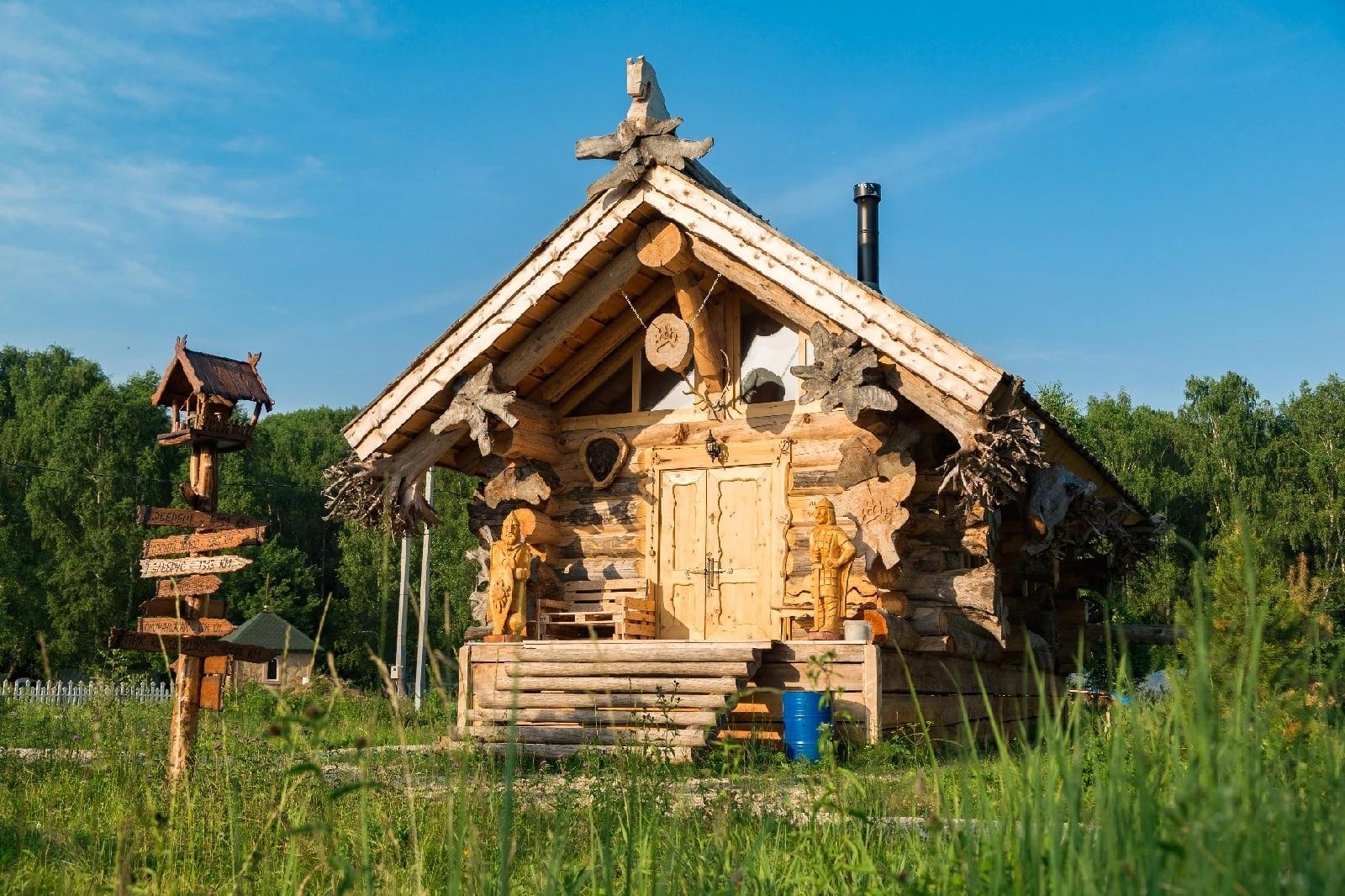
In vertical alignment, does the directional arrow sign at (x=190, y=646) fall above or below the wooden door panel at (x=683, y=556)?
below

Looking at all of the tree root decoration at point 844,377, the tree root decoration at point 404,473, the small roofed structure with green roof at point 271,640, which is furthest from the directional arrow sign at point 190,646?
the small roofed structure with green roof at point 271,640

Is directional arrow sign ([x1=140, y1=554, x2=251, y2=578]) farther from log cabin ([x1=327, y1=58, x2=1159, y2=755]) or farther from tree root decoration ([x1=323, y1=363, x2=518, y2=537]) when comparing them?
tree root decoration ([x1=323, y1=363, x2=518, y2=537])

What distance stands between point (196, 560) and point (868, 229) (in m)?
9.53

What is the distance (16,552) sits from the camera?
39.4 m

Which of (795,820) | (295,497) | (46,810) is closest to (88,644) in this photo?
(295,497)

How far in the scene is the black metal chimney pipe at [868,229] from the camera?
14.9 metres

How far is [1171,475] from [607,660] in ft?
103

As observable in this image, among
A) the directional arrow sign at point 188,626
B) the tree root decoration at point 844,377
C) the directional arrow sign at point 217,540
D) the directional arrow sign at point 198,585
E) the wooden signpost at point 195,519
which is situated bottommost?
the directional arrow sign at point 188,626

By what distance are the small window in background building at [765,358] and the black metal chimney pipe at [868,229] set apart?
8.16ft

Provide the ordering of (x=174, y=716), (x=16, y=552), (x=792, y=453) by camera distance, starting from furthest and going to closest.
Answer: (x=16, y=552), (x=792, y=453), (x=174, y=716)

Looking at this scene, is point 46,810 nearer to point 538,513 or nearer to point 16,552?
point 538,513

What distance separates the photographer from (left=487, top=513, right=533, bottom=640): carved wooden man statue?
40.2ft

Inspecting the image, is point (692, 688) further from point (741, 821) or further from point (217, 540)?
point (741, 821)

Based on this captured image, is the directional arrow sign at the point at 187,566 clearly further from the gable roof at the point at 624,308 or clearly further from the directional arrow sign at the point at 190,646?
the gable roof at the point at 624,308
